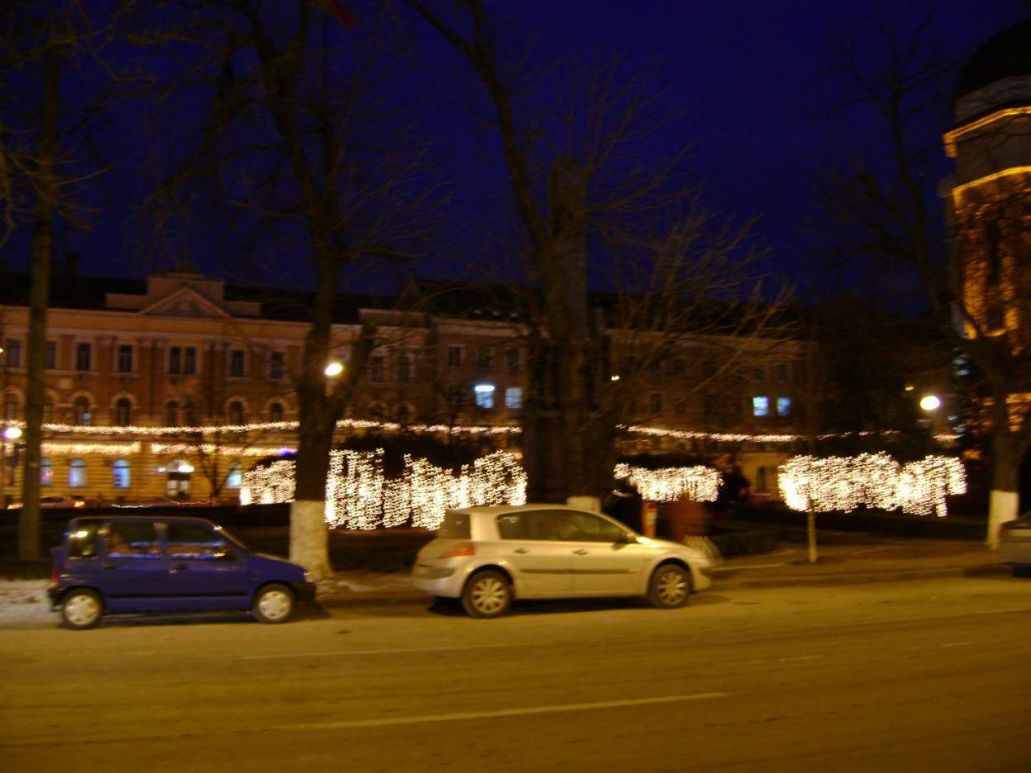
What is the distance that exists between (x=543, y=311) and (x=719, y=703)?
11.9 metres

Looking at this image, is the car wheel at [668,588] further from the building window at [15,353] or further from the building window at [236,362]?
the building window at [236,362]

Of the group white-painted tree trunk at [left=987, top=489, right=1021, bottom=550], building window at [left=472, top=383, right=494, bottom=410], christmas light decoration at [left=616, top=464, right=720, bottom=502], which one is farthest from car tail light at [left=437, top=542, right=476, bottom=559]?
christmas light decoration at [left=616, top=464, right=720, bottom=502]

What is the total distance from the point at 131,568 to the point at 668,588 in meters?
7.19

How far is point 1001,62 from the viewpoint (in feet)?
99.0

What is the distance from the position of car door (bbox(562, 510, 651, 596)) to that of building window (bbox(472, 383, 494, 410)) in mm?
21055

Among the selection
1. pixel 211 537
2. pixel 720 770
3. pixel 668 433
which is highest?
pixel 668 433

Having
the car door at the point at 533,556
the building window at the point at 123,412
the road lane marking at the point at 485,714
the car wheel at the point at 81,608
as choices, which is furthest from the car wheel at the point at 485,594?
the building window at the point at 123,412

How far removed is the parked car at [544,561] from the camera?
47.5 feet

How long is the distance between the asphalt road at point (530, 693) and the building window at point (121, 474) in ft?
154

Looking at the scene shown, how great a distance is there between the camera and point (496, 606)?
14484 mm

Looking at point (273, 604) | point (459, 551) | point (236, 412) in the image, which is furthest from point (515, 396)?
point (236, 412)

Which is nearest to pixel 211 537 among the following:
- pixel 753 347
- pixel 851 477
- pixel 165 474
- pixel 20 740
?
pixel 20 740

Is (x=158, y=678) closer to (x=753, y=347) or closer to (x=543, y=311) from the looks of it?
(x=543, y=311)

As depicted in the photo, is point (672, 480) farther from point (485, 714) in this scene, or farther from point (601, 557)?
point (485, 714)
